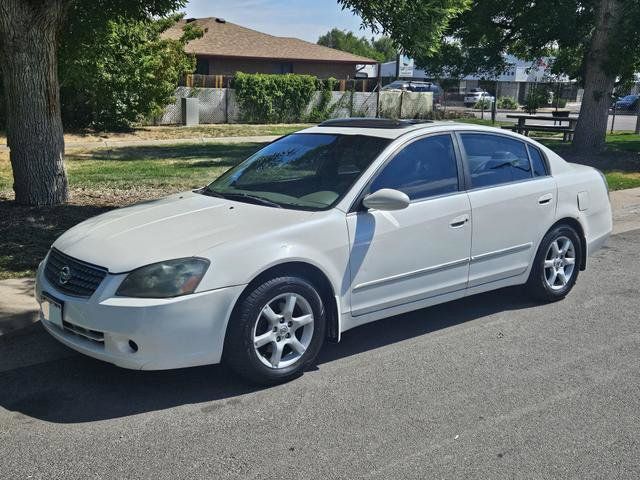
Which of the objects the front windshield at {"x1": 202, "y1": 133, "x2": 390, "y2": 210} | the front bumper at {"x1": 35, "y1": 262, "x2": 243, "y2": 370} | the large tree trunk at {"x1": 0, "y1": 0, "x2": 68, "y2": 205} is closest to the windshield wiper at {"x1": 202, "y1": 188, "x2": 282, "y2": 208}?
the front windshield at {"x1": 202, "y1": 133, "x2": 390, "y2": 210}

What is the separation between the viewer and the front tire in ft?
13.9

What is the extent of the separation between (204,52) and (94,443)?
30.2 meters

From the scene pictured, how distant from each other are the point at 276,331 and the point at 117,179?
8.05m

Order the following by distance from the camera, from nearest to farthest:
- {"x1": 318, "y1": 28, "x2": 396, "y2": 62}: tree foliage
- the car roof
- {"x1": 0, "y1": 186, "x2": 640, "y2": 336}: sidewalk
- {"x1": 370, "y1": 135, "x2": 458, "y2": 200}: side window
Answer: {"x1": 370, "y1": 135, "x2": 458, "y2": 200}: side window, {"x1": 0, "y1": 186, "x2": 640, "y2": 336}: sidewalk, the car roof, {"x1": 318, "y1": 28, "x2": 396, "y2": 62}: tree foliage

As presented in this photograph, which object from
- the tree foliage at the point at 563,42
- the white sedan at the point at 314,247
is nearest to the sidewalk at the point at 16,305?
the white sedan at the point at 314,247

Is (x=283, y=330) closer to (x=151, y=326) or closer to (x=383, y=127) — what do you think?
(x=151, y=326)

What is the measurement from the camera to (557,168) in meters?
6.31

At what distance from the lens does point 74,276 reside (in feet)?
14.2

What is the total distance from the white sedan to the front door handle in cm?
2

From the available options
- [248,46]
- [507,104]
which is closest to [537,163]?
[248,46]

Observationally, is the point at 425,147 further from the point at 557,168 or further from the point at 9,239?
the point at 9,239

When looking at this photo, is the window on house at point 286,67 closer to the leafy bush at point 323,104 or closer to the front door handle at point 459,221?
the leafy bush at point 323,104

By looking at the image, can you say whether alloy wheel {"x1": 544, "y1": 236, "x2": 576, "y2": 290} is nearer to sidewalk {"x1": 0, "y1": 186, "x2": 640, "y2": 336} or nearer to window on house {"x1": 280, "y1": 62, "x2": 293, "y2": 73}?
sidewalk {"x1": 0, "y1": 186, "x2": 640, "y2": 336}

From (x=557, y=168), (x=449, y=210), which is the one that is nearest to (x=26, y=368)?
(x=449, y=210)
